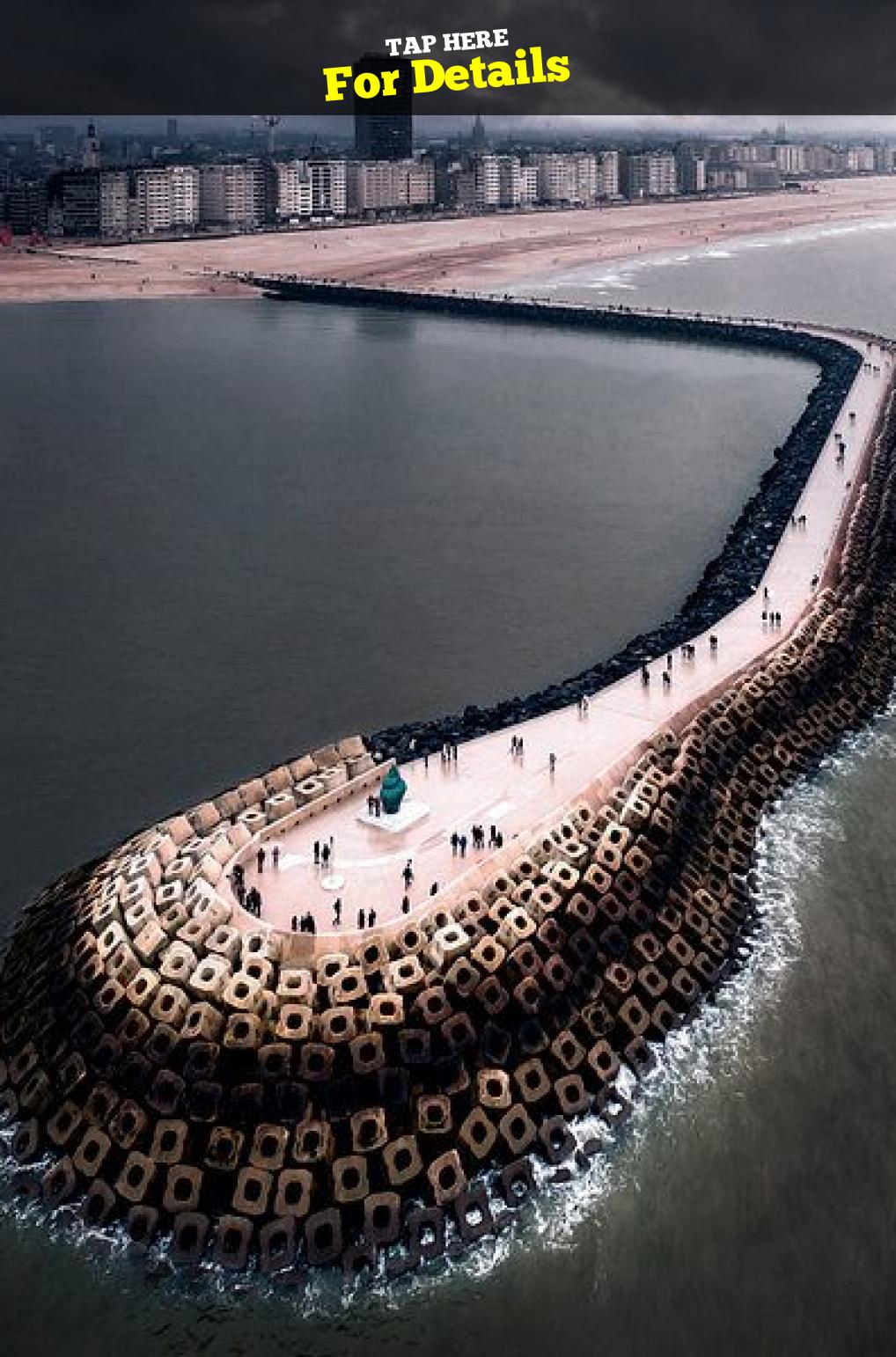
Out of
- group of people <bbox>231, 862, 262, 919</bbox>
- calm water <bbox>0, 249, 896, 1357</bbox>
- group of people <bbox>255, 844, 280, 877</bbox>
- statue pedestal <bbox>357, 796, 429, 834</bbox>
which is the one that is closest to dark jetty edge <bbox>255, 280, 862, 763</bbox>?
calm water <bbox>0, 249, 896, 1357</bbox>

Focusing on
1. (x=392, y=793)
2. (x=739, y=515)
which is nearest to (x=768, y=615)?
(x=392, y=793)

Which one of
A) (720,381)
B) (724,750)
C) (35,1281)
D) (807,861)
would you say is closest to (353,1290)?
(35,1281)

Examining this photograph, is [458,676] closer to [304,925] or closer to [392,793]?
[392,793]

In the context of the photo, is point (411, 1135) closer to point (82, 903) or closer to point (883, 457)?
point (82, 903)

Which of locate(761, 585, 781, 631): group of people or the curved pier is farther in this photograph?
locate(761, 585, 781, 631): group of people

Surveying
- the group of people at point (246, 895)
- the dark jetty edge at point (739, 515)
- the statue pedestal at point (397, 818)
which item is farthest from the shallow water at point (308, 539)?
the statue pedestal at point (397, 818)

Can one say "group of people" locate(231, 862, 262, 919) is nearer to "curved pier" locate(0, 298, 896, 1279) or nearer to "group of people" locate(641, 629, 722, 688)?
"curved pier" locate(0, 298, 896, 1279)

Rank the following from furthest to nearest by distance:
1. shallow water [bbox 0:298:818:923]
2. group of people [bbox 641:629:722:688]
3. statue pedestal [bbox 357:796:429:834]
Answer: shallow water [bbox 0:298:818:923] → group of people [bbox 641:629:722:688] → statue pedestal [bbox 357:796:429:834]

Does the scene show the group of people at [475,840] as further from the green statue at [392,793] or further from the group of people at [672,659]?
the group of people at [672,659]
